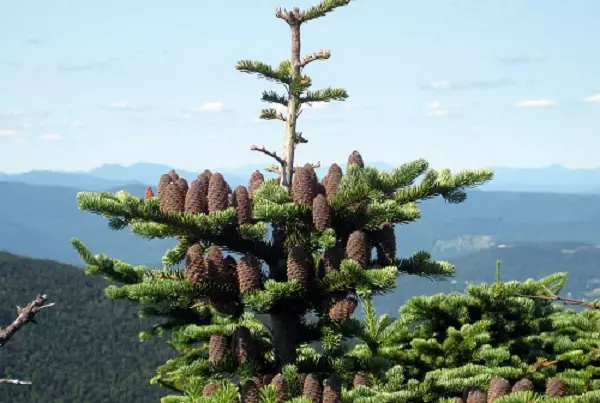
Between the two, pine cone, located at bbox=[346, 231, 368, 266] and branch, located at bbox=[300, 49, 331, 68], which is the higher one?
branch, located at bbox=[300, 49, 331, 68]

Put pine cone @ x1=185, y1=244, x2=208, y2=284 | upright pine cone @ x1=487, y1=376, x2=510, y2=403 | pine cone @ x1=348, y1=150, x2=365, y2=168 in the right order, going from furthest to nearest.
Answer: pine cone @ x1=348, y1=150, x2=365, y2=168, pine cone @ x1=185, y1=244, x2=208, y2=284, upright pine cone @ x1=487, y1=376, x2=510, y2=403

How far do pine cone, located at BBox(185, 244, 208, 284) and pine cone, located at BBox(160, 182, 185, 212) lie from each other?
0.50m

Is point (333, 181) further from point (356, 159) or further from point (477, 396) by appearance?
point (477, 396)

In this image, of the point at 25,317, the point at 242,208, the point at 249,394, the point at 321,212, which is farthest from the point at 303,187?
the point at 25,317

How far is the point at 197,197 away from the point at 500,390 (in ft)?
11.9

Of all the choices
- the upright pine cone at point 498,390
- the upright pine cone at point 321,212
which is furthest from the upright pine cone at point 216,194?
the upright pine cone at point 498,390

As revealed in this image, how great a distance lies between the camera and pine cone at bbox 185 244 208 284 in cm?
776

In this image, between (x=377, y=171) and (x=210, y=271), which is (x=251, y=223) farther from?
(x=377, y=171)

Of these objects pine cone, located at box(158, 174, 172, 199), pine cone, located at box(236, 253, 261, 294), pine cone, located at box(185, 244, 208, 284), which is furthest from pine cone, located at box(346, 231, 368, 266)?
pine cone, located at box(158, 174, 172, 199)

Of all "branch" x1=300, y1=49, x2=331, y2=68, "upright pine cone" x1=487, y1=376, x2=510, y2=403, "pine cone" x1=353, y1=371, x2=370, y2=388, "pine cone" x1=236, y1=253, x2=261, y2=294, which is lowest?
"pine cone" x1=353, y1=371, x2=370, y2=388

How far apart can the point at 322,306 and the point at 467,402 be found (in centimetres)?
180

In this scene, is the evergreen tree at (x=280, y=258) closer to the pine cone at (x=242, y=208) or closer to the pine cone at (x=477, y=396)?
the pine cone at (x=242, y=208)

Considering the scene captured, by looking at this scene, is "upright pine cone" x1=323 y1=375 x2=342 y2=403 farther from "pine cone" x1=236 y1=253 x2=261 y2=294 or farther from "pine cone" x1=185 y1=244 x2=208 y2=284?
"pine cone" x1=185 y1=244 x2=208 y2=284

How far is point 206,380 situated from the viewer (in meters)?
8.52
